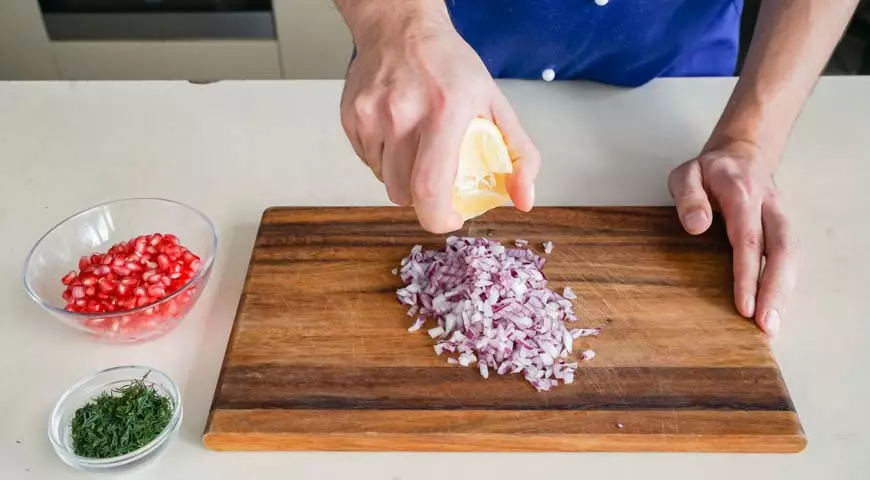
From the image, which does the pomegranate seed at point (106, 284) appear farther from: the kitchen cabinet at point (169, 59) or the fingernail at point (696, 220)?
the kitchen cabinet at point (169, 59)

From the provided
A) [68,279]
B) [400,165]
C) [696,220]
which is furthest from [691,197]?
[68,279]

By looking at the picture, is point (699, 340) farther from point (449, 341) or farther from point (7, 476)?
point (7, 476)

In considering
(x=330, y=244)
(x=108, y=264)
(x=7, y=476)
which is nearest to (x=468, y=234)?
(x=330, y=244)

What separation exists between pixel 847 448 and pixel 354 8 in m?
0.77

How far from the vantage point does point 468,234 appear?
1.17 meters

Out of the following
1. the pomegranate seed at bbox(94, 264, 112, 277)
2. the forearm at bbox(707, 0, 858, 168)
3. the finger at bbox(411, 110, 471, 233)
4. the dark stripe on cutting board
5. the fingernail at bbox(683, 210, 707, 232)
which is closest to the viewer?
the finger at bbox(411, 110, 471, 233)

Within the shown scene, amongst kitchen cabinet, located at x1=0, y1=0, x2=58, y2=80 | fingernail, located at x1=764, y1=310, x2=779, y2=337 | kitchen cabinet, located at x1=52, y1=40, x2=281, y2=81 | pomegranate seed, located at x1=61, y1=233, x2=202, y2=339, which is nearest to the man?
fingernail, located at x1=764, y1=310, x2=779, y2=337

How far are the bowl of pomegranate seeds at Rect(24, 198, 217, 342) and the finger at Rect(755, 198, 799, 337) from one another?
0.72 m

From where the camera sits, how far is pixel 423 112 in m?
0.83

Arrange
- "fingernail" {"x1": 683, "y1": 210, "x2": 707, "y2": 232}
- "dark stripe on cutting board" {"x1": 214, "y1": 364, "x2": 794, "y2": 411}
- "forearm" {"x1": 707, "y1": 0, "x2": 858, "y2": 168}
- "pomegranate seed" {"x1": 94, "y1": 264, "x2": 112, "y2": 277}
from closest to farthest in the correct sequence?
1. "dark stripe on cutting board" {"x1": 214, "y1": 364, "x2": 794, "y2": 411}
2. "pomegranate seed" {"x1": 94, "y1": 264, "x2": 112, "y2": 277}
3. "fingernail" {"x1": 683, "y1": 210, "x2": 707, "y2": 232}
4. "forearm" {"x1": 707, "y1": 0, "x2": 858, "y2": 168}

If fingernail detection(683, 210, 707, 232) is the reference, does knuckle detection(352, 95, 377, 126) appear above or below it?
above

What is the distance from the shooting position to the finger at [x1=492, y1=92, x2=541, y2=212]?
0.85 metres

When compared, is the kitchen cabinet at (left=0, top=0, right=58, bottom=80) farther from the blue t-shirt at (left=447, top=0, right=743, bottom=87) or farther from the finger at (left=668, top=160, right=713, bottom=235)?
the finger at (left=668, top=160, right=713, bottom=235)

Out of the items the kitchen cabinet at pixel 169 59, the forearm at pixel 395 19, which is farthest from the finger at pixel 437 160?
the kitchen cabinet at pixel 169 59
